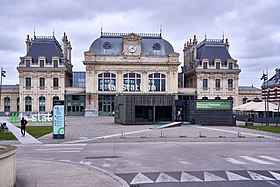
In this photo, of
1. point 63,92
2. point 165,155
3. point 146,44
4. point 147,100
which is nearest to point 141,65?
point 146,44

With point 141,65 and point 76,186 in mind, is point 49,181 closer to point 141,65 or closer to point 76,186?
point 76,186

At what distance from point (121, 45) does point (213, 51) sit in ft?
78.4

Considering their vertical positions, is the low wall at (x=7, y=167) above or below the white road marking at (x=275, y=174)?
above

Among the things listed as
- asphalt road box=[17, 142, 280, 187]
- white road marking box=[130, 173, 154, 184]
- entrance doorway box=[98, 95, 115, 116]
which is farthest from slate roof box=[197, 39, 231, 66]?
white road marking box=[130, 173, 154, 184]

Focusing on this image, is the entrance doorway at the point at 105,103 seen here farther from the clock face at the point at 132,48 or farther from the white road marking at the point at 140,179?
the white road marking at the point at 140,179

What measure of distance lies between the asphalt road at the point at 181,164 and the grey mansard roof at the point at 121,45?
6353 centimetres

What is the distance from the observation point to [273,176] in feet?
40.7

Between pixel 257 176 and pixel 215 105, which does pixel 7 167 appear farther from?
pixel 215 105

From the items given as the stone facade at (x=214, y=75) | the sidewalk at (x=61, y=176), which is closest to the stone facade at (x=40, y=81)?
the stone facade at (x=214, y=75)

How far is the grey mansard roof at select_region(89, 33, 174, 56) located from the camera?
83.3 meters

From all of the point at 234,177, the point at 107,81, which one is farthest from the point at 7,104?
the point at 234,177

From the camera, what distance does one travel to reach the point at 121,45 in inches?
3300

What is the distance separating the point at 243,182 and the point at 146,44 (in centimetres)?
7510

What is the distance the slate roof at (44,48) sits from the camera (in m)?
84.2
